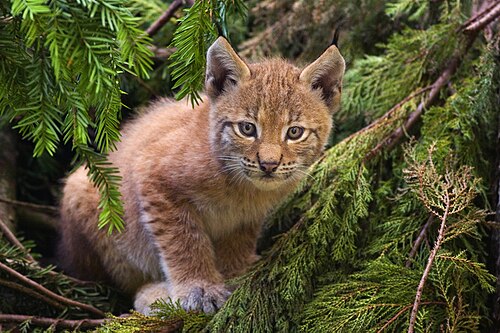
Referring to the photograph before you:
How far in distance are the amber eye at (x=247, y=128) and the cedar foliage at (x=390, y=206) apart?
0.44m

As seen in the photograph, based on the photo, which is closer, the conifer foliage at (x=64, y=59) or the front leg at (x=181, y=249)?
the conifer foliage at (x=64, y=59)

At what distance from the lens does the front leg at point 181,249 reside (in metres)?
3.41

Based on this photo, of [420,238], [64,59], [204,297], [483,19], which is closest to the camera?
[64,59]

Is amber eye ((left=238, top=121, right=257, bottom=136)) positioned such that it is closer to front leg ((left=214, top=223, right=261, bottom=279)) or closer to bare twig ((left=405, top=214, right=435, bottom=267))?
front leg ((left=214, top=223, right=261, bottom=279))

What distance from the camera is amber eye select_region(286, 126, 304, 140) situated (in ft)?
10.3

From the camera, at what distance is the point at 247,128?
3131 millimetres

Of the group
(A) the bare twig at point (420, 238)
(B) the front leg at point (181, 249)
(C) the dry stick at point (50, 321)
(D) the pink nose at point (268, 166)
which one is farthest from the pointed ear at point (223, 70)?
(C) the dry stick at point (50, 321)

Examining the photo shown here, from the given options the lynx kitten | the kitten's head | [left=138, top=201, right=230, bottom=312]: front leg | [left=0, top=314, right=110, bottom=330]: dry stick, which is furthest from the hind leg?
the kitten's head

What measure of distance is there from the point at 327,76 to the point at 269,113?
0.39 m

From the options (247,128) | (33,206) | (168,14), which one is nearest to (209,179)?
(247,128)

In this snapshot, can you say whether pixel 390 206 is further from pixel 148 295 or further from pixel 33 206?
pixel 33 206

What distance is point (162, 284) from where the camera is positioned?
3.73 metres

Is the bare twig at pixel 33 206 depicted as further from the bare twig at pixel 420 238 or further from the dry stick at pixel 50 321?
the bare twig at pixel 420 238

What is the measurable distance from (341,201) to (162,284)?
3.81 feet
